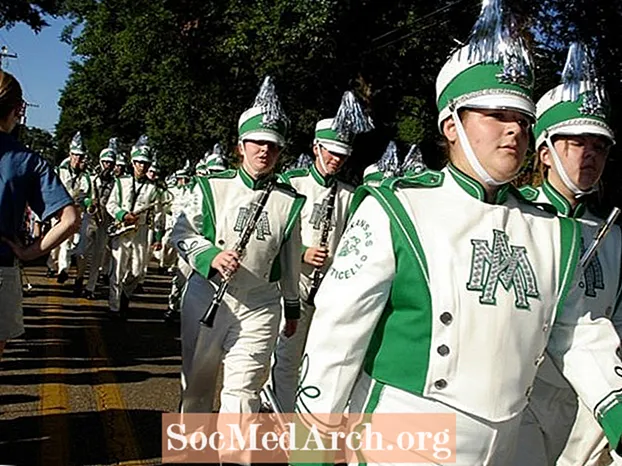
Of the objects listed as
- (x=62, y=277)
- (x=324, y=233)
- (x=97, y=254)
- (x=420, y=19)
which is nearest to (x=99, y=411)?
(x=324, y=233)

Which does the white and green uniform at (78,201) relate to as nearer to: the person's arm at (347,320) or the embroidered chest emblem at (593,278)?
the embroidered chest emblem at (593,278)

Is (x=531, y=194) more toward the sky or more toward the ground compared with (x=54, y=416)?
more toward the sky

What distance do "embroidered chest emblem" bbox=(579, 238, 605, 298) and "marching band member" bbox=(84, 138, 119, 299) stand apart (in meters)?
10.3

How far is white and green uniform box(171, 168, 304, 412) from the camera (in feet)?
17.4

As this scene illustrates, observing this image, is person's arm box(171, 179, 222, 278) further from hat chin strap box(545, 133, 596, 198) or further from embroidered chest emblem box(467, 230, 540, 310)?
embroidered chest emblem box(467, 230, 540, 310)

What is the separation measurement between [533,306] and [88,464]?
12.4ft

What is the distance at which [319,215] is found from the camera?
7.22 meters

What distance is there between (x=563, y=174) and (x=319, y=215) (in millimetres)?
3405

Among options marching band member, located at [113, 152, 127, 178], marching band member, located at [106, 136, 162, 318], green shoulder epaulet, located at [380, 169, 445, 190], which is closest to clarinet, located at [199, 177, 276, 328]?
green shoulder epaulet, located at [380, 169, 445, 190]

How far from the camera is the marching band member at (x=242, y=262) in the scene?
5270 mm

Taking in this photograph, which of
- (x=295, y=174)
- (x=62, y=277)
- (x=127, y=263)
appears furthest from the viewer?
(x=62, y=277)

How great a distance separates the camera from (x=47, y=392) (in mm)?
7480

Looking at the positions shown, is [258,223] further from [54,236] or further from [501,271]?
[501,271]

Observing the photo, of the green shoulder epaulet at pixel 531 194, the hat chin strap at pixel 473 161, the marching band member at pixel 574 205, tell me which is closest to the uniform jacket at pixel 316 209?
the green shoulder epaulet at pixel 531 194
